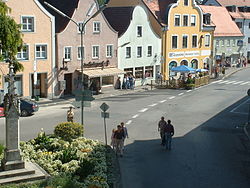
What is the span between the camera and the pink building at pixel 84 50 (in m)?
40.5

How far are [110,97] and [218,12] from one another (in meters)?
34.7

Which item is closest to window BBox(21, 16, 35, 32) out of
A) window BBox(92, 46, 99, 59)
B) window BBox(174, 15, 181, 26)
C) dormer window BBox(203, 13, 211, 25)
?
window BBox(92, 46, 99, 59)

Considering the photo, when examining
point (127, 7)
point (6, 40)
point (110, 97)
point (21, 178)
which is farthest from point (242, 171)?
point (127, 7)

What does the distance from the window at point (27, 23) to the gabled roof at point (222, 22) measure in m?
34.4

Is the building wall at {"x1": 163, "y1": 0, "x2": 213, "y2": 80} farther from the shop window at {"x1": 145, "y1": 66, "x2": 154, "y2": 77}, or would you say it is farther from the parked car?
the parked car

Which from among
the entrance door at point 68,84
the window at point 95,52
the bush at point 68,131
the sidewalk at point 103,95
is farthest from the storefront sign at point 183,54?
the bush at point 68,131

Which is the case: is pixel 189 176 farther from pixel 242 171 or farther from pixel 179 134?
pixel 179 134

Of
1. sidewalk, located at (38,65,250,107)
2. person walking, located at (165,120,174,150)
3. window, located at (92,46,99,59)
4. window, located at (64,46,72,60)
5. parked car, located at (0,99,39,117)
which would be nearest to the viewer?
person walking, located at (165,120,174,150)

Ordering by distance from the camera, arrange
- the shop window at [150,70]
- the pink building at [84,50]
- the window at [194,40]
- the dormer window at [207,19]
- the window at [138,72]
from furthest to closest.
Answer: the dormer window at [207,19] → the window at [194,40] → the shop window at [150,70] → the window at [138,72] → the pink building at [84,50]

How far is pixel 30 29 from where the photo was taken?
37.7 m

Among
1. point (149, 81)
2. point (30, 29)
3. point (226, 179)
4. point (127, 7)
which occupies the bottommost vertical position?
point (226, 179)

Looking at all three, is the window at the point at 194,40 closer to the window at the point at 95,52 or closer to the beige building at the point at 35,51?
the window at the point at 95,52

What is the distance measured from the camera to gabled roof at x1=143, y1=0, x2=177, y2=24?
178ft

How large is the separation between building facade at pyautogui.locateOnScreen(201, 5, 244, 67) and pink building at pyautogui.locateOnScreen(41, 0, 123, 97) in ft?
79.9
